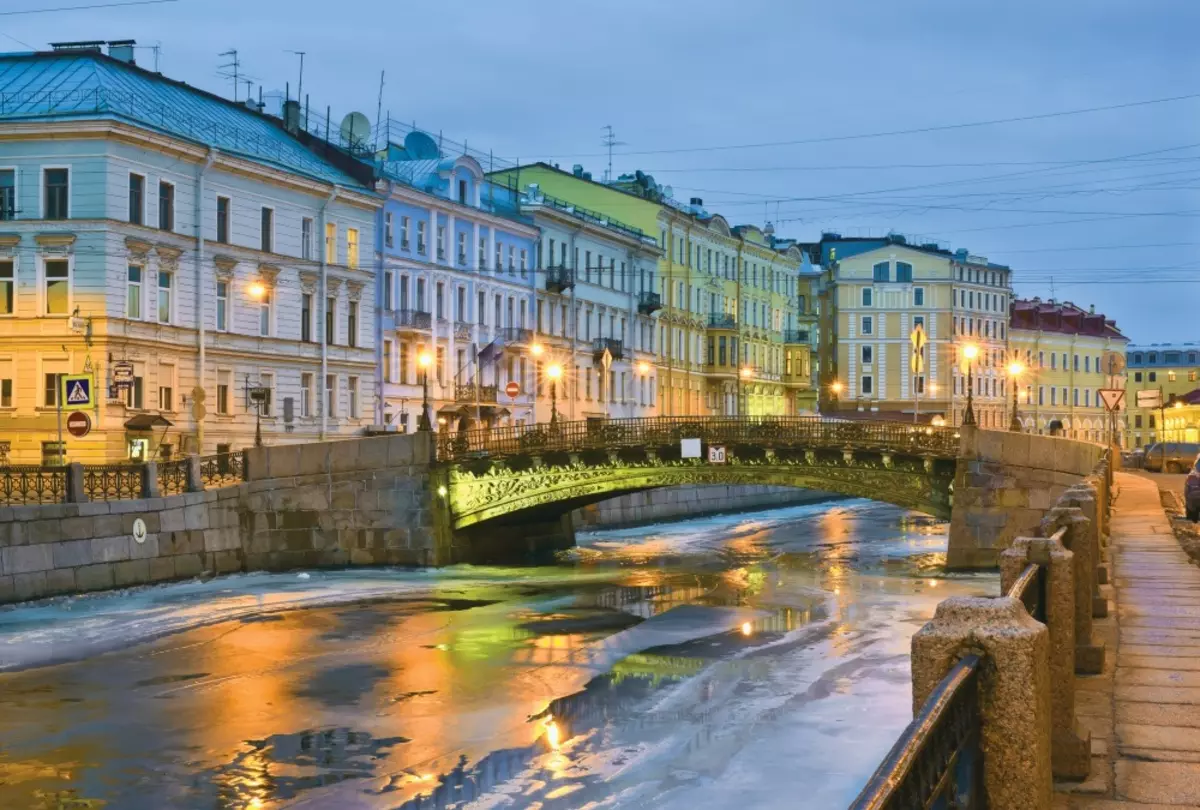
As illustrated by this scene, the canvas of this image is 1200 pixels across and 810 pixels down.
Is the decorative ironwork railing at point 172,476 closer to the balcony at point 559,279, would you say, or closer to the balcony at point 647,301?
the balcony at point 559,279

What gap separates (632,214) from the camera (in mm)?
82312

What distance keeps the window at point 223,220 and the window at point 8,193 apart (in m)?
6.19

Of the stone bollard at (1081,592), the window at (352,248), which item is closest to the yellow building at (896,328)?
the window at (352,248)

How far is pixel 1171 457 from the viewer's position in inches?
2734

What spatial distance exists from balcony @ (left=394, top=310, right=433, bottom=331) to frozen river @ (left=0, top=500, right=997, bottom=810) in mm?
18144

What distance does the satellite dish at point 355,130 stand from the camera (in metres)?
61.9

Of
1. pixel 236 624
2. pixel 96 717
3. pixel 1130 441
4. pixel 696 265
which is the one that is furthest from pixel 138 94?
pixel 1130 441

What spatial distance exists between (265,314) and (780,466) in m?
18.1

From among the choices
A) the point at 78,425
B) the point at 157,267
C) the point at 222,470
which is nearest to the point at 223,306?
the point at 157,267

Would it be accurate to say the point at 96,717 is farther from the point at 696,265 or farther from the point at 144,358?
the point at 696,265

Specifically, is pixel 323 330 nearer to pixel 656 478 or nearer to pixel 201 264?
pixel 201 264

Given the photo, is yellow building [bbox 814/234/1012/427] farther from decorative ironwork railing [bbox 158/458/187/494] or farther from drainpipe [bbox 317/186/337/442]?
decorative ironwork railing [bbox 158/458/187/494]

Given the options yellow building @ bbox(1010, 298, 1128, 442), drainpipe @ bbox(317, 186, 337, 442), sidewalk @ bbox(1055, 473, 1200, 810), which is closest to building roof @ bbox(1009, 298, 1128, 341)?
→ yellow building @ bbox(1010, 298, 1128, 442)

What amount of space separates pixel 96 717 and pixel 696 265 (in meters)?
70.3
